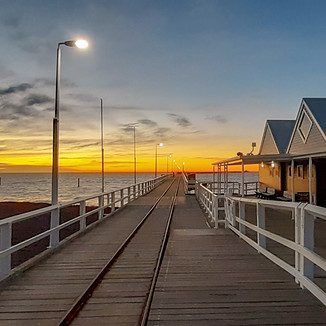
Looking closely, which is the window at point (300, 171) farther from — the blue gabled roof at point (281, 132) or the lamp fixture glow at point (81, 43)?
the lamp fixture glow at point (81, 43)

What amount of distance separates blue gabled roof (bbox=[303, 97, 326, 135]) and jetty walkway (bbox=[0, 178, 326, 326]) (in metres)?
10.0

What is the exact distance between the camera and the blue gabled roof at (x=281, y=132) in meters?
23.7

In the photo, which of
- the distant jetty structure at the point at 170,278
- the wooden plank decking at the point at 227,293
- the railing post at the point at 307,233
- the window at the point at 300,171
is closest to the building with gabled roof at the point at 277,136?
the window at the point at 300,171

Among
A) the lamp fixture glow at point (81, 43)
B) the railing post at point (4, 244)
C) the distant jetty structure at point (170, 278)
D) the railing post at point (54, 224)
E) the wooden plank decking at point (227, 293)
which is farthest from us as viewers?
the lamp fixture glow at point (81, 43)

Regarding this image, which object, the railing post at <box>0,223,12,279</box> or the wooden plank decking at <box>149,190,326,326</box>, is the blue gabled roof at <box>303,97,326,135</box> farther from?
the railing post at <box>0,223,12,279</box>

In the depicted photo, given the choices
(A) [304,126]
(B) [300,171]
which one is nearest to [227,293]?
(A) [304,126]

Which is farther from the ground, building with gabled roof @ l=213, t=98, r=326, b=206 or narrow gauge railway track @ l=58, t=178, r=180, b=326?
building with gabled roof @ l=213, t=98, r=326, b=206

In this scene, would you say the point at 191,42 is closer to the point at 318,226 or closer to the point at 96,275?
the point at 318,226

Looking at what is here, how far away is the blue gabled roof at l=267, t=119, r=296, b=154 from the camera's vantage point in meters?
23.7

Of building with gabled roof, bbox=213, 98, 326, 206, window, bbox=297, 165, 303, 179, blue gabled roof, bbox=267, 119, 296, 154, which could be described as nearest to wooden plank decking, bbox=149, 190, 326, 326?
building with gabled roof, bbox=213, 98, 326, 206

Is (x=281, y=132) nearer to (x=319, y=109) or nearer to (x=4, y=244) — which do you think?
(x=319, y=109)

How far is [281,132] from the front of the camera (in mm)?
24891

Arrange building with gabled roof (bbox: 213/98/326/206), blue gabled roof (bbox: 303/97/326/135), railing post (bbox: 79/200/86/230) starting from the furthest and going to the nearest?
blue gabled roof (bbox: 303/97/326/135) < building with gabled roof (bbox: 213/98/326/206) < railing post (bbox: 79/200/86/230)

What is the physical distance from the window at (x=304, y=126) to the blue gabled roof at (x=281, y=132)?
201 inches
